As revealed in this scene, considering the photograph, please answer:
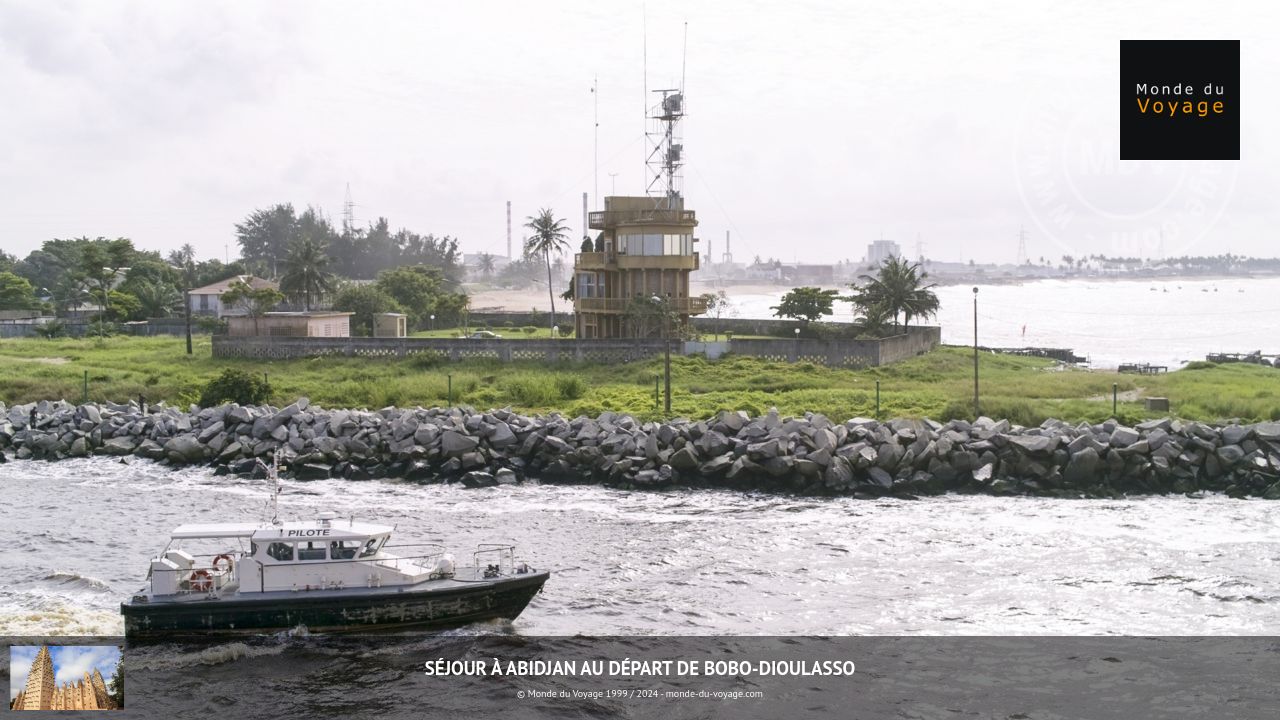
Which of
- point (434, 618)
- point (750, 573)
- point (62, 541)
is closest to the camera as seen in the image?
point (434, 618)

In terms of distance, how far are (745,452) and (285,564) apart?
21603mm

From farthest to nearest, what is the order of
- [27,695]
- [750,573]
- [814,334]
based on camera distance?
1. [814,334]
2. [750,573]
3. [27,695]

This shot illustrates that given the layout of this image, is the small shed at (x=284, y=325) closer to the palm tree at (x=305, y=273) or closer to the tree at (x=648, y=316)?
the tree at (x=648, y=316)

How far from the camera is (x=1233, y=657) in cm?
2691

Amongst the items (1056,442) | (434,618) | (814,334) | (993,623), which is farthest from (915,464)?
(814,334)

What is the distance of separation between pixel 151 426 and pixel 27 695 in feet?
101

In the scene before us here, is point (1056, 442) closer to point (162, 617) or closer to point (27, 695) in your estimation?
point (162, 617)

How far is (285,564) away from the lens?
2875 cm

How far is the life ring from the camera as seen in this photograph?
93.4ft

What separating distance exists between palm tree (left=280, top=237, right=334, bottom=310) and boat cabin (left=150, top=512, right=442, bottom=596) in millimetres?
78597

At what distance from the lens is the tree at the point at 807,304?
8606cm

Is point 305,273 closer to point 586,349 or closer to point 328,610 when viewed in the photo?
point 586,349

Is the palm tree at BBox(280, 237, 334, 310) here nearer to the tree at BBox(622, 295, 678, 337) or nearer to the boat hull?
the tree at BBox(622, 295, 678, 337)

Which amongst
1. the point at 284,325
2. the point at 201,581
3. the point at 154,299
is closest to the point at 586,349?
the point at 284,325
